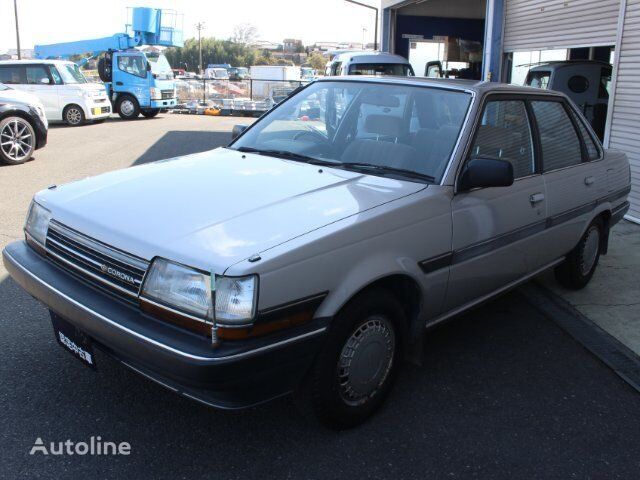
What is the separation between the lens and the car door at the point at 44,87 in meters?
17.7

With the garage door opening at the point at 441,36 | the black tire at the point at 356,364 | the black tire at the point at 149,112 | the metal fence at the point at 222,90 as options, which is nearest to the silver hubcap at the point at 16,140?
the black tire at the point at 356,364

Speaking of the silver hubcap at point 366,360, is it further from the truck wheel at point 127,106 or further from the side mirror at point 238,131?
the truck wheel at point 127,106

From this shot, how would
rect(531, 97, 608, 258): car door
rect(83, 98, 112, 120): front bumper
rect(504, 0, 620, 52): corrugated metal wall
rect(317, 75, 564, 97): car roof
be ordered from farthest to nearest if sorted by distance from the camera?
rect(83, 98, 112, 120): front bumper, rect(504, 0, 620, 52): corrugated metal wall, rect(531, 97, 608, 258): car door, rect(317, 75, 564, 97): car roof

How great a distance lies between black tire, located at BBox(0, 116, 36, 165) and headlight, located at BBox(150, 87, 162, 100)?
1217 cm

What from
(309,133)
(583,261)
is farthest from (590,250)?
(309,133)

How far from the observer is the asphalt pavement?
269 cm

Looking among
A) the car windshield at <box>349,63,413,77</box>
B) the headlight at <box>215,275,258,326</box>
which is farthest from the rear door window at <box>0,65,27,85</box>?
the headlight at <box>215,275,258,326</box>

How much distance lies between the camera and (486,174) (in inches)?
127

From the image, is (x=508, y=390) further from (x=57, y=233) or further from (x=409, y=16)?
(x=409, y=16)

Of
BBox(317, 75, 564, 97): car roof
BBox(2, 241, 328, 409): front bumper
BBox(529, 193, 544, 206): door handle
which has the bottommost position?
BBox(2, 241, 328, 409): front bumper

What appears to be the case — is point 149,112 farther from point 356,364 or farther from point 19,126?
point 356,364

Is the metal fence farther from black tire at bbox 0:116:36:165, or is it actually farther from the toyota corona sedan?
the toyota corona sedan

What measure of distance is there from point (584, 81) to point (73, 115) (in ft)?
47.1

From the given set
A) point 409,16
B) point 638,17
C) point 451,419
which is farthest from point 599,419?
point 409,16
